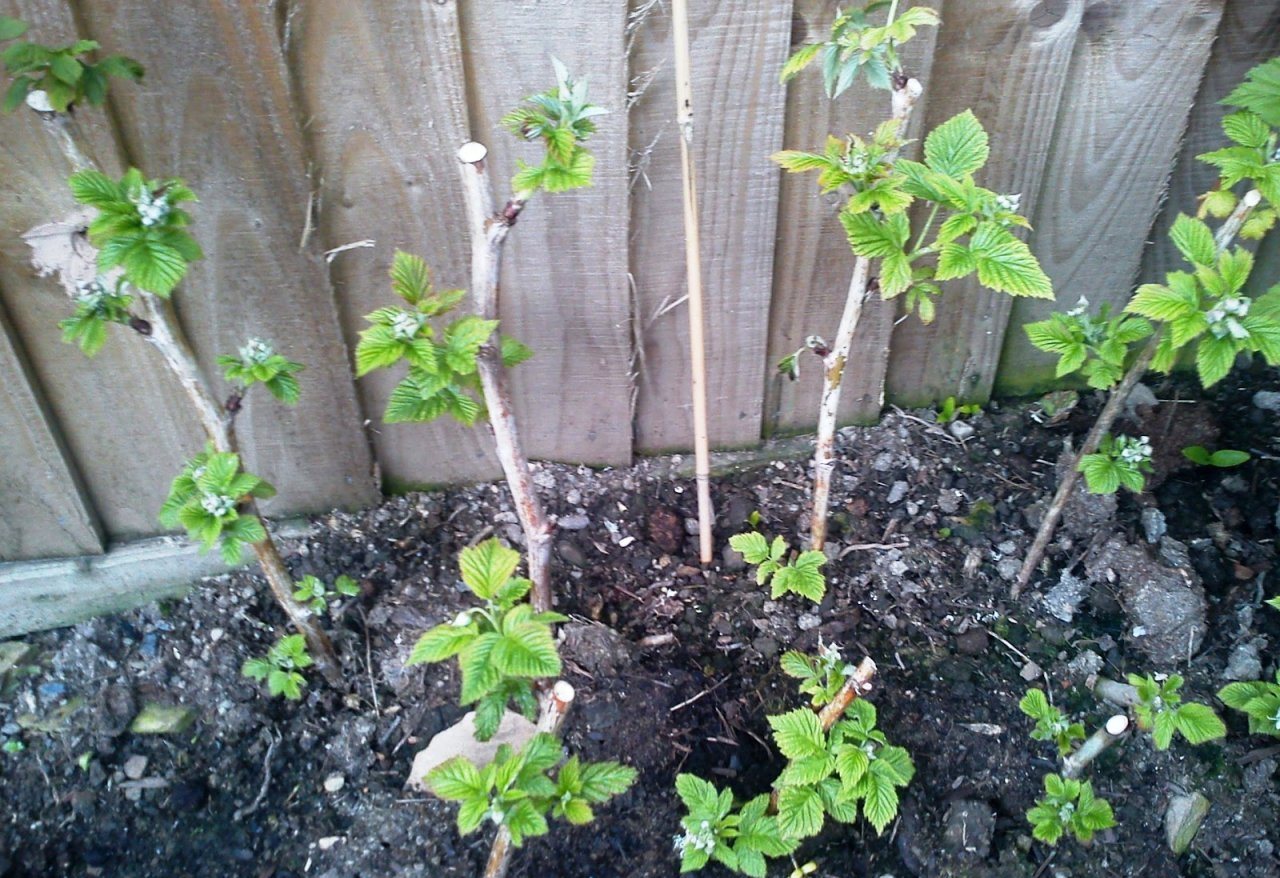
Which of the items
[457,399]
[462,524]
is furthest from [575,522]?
[457,399]

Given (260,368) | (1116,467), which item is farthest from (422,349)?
(1116,467)

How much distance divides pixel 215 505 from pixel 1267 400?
95.3 inches

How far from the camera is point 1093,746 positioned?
6.07 ft

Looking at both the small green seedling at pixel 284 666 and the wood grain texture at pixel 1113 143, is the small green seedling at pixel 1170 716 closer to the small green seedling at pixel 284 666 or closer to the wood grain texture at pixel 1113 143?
the wood grain texture at pixel 1113 143

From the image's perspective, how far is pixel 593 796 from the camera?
1.69 meters

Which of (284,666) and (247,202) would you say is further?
(284,666)

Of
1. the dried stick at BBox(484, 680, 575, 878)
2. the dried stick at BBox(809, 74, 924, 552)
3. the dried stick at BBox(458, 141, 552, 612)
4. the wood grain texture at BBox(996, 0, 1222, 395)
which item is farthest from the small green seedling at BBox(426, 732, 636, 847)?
the wood grain texture at BBox(996, 0, 1222, 395)

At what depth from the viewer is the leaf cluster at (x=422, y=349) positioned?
161cm

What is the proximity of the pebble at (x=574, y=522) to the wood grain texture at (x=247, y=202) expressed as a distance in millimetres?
476

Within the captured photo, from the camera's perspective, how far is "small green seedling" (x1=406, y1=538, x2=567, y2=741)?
1520mm

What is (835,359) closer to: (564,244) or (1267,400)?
(564,244)

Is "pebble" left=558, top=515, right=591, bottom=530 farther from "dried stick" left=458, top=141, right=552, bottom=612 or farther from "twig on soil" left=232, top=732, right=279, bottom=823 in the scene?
"twig on soil" left=232, top=732, right=279, bottom=823

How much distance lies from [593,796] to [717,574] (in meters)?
0.73

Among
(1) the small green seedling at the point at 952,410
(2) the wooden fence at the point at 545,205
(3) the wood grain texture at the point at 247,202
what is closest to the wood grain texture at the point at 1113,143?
(2) the wooden fence at the point at 545,205
